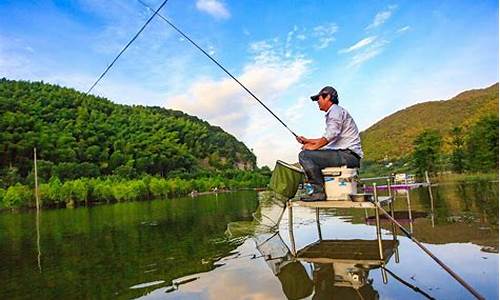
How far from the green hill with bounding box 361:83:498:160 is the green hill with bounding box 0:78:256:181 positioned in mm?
42774

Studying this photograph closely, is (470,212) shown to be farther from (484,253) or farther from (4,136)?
(4,136)

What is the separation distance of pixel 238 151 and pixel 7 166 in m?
82.1

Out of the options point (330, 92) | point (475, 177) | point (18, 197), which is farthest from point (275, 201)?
point (18, 197)

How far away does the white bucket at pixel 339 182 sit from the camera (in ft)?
17.1

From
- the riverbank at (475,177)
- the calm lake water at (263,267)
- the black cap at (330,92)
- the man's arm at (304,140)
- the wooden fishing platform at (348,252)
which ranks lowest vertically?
the calm lake water at (263,267)

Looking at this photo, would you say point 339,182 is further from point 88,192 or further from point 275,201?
point 88,192

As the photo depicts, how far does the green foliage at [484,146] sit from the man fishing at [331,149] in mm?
42929

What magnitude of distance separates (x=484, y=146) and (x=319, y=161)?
49.0 m

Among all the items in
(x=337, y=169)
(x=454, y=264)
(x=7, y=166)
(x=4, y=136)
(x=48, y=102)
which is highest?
(x=48, y=102)

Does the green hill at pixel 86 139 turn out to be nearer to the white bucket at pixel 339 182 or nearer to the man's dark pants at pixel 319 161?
the man's dark pants at pixel 319 161

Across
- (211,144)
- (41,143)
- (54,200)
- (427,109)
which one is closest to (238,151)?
→ (211,144)

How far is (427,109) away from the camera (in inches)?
4392

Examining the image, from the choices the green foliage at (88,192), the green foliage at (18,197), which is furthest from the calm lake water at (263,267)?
the green foliage at (88,192)

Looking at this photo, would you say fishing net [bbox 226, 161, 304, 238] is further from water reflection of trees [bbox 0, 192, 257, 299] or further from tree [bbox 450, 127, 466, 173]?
tree [bbox 450, 127, 466, 173]
